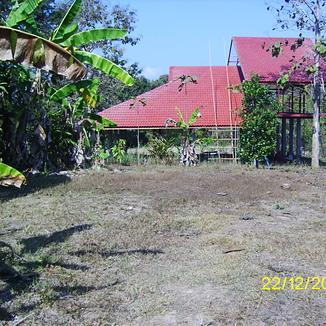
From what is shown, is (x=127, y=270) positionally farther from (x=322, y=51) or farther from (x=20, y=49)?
(x=322, y=51)

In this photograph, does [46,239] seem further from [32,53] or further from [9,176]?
[32,53]

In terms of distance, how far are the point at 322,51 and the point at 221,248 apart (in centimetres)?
1082

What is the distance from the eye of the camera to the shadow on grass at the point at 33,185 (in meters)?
9.30

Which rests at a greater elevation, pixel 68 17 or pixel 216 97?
pixel 68 17

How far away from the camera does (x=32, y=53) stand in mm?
4129

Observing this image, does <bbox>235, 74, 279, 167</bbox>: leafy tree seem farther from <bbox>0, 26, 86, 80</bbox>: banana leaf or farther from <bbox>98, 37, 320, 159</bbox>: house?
<bbox>0, 26, 86, 80</bbox>: banana leaf

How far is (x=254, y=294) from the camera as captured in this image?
4.07m

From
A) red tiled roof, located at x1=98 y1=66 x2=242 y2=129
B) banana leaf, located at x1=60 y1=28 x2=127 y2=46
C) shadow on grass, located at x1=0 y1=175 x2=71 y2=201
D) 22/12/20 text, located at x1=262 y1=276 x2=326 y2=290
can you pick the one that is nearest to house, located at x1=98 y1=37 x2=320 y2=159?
red tiled roof, located at x1=98 y1=66 x2=242 y2=129

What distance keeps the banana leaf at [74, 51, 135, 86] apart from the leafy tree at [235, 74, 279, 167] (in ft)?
34.7

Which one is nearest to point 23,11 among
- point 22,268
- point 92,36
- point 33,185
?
point 92,36

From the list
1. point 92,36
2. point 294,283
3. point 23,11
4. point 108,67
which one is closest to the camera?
point 294,283

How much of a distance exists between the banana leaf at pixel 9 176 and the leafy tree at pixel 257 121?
13.1 m

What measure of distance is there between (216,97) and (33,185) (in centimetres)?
1158

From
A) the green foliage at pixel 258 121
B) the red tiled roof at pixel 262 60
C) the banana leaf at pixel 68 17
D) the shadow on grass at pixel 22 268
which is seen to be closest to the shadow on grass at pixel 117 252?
the shadow on grass at pixel 22 268
